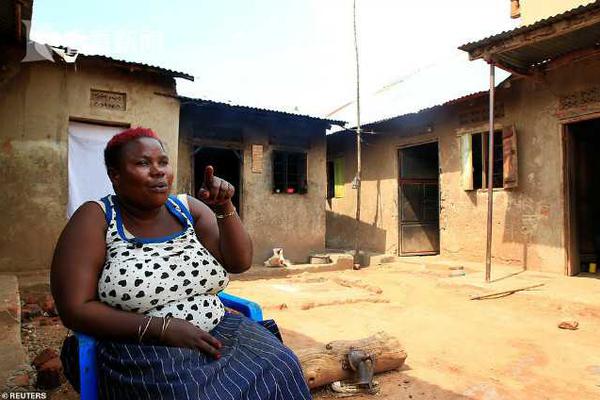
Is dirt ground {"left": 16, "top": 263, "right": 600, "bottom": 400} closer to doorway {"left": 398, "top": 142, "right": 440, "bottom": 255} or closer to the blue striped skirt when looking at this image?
the blue striped skirt

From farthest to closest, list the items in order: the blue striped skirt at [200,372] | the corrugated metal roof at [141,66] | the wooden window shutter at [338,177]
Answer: the wooden window shutter at [338,177], the corrugated metal roof at [141,66], the blue striped skirt at [200,372]

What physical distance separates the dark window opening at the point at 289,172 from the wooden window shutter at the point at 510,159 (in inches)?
166

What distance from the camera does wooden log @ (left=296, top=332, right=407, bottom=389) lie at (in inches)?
109

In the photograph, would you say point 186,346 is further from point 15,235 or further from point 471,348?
point 15,235

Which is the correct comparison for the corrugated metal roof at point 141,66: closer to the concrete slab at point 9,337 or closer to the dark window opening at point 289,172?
the dark window opening at point 289,172

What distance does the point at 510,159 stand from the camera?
7.98m

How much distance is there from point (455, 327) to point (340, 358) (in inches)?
93.0

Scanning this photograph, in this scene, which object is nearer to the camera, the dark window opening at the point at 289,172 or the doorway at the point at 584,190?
the doorway at the point at 584,190

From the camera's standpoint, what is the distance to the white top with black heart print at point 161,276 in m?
1.55

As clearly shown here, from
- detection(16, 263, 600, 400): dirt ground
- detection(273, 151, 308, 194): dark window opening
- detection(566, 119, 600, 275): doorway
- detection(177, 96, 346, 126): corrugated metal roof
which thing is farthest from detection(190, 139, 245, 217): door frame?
detection(566, 119, 600, 275): doorway

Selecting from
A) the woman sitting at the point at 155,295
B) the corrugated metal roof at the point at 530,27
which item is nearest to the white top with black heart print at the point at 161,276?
the woman sitting at the point at 155,295

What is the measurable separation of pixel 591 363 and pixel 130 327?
12.4 feet

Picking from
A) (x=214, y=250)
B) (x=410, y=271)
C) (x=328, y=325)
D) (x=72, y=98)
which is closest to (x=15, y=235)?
(x=72, y=98)

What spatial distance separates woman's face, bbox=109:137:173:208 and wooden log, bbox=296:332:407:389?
5.12ft
